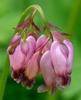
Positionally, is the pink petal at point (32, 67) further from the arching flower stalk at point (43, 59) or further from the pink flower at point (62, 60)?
the pink flower at point (62, 60)

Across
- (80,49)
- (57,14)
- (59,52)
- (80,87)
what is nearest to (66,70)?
(59,52)

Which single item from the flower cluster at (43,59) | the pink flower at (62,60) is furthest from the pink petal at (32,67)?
the pink flower at (62,60)

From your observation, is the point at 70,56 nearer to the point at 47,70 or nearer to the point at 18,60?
the point at 47,70

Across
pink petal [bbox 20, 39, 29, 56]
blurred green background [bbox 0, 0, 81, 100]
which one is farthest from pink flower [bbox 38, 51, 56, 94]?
blurred green background [bbox 0, 0, 81, 100]

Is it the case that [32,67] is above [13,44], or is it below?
below

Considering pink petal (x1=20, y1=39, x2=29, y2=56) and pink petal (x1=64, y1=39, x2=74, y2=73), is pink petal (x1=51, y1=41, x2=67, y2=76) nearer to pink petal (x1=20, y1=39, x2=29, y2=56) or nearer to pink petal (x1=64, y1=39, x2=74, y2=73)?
pink petal (x1=64, y1=39, x2=74, y2=73)

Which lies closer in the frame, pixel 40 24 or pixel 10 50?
pixel 10 50

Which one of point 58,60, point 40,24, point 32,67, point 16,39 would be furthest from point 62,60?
point 40,24
